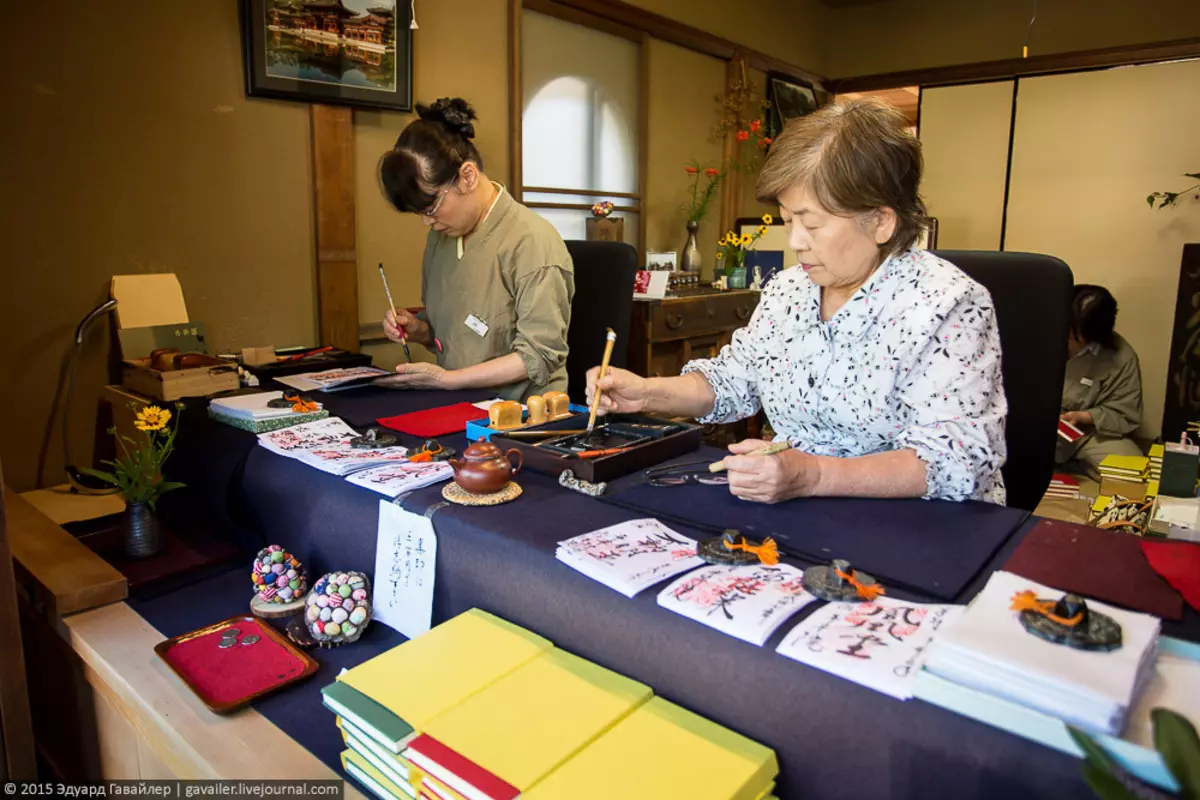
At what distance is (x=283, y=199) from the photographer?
2668 mm

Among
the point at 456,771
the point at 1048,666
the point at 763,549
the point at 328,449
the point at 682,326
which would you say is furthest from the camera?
the point at 682,326

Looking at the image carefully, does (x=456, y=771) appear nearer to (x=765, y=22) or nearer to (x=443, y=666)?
(x=443, y=666)

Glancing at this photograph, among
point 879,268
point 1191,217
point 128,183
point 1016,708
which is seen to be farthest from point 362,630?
point 1191,217

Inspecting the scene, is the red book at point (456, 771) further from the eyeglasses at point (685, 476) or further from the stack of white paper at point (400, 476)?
the eyeglasses at point (685, 476)

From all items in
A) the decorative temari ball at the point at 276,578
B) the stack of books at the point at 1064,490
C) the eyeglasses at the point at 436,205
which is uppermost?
the eyeglasses at the point at 436,205

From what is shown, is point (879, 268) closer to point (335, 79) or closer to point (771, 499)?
point (771, 499)

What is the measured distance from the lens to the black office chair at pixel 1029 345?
5.33 feet

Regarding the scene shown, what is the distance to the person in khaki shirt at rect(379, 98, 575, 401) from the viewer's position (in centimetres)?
204

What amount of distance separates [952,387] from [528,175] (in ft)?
8.92

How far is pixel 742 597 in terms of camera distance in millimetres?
920

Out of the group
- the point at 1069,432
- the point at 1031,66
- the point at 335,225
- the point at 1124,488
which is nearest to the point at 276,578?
the point at 335,225

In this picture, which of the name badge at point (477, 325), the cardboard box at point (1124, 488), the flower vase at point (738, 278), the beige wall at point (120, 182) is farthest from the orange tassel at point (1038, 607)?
the flower vase at point (738, 278)

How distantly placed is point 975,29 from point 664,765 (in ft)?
18.8

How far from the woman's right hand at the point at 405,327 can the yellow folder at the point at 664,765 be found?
1.64 m
